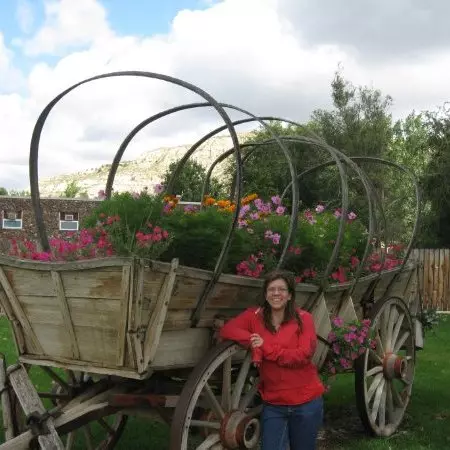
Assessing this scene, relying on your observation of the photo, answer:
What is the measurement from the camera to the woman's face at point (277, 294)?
11.7 ft

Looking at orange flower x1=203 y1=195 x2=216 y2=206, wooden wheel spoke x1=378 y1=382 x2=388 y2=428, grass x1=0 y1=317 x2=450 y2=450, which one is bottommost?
grass x1=0 y1=317 x2=450 y2=450

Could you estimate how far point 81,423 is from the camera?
3.66 m

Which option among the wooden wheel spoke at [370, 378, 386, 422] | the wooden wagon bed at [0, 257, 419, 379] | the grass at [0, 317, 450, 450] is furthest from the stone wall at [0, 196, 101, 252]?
the wooden wagon bed at [0, 257, 419, 379]

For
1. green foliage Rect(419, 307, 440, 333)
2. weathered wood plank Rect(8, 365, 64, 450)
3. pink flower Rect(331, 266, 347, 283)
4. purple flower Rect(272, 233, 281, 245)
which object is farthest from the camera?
green foliage Rect(419, 307, 440, 333)

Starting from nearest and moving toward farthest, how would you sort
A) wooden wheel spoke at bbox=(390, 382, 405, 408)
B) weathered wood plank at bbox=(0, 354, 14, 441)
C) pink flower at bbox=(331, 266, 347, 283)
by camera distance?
1. weathered wood plank at bbox=(0, 354, 14, 441)
2. pink flower at bbox=(331, 266, 347, 283)
3. wooden wheel spoke at bbox=(390, 382, 405, 408)

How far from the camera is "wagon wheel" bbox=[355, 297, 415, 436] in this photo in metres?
5.05

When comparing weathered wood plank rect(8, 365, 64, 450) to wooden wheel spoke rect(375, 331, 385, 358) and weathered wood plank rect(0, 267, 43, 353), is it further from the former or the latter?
wooden wheel spoke rect(375, 331, 385, 358)

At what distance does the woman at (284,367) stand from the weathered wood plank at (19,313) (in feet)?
3.46

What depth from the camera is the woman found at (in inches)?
137

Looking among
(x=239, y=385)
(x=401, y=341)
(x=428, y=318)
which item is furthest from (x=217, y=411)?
(x=428, y=318)

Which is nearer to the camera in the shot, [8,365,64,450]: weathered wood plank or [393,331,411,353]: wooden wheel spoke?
[8,365,64,450]: weathered wood plank

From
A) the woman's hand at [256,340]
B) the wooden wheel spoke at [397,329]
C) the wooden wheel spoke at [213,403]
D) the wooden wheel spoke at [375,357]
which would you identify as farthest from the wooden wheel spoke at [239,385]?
the wooden wheel spoke at [397,329]

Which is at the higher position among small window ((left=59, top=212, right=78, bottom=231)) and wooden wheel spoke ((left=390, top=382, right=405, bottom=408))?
small window ((left=59, top=212, right=78, bottom=231))

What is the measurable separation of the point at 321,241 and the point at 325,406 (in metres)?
2.29
